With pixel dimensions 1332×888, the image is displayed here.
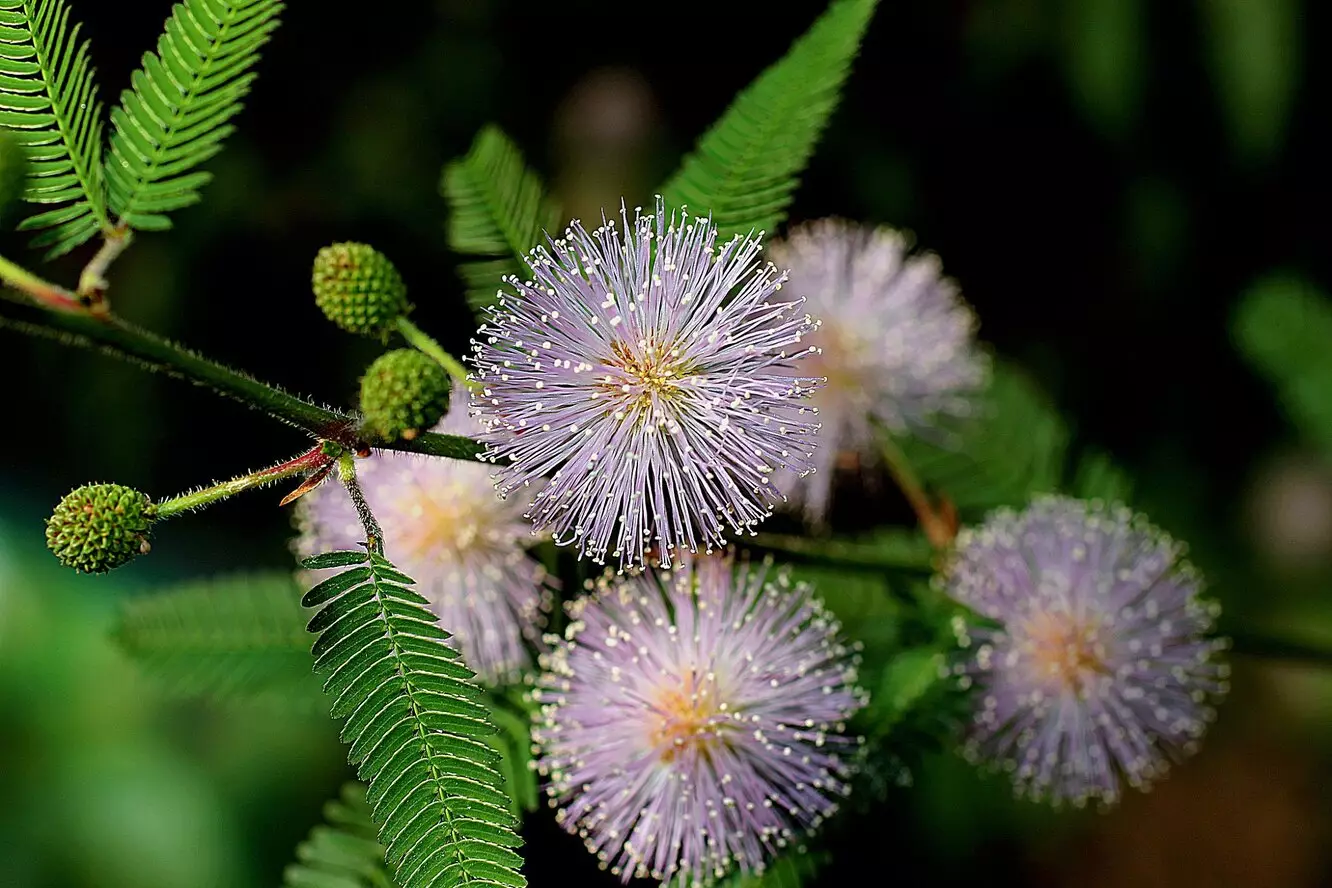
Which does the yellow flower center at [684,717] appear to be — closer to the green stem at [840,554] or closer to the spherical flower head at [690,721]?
the spherical flower head at [690,721]

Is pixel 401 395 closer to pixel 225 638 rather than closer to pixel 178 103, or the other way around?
pixel 178 103

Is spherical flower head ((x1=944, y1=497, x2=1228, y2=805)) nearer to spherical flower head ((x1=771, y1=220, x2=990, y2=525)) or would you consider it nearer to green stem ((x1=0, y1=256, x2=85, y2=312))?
spherical flower head ((x1=771, y1=220, x2=990, y2=525))

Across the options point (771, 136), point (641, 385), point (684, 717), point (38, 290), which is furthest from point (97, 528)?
point (771, 136)

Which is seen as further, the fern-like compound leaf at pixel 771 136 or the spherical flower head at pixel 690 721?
the fern-like compound leaf at pixel 771 136

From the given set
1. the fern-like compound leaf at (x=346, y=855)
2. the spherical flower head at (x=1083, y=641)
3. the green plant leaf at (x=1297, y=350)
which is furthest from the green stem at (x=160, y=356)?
the green plant leaf at (x=1297, y=350)

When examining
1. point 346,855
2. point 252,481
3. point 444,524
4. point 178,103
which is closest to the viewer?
point 252,481

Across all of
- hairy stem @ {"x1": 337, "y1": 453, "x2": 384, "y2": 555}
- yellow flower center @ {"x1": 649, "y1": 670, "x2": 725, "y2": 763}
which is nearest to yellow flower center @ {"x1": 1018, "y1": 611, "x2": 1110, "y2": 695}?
yellow flower center @ {"x1": 649, "y1": 670, "x2": 725, "y2": 763}

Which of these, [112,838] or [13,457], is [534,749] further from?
[13,457]
